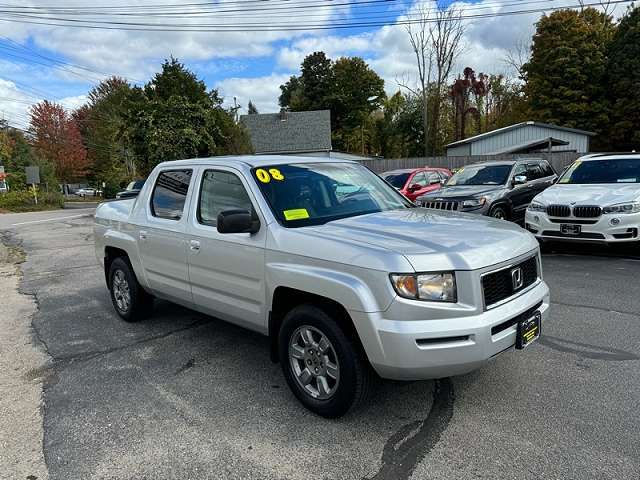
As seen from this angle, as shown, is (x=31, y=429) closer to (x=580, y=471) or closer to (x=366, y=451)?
(x=366, y=451)

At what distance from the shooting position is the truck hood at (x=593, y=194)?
7734 millimetres

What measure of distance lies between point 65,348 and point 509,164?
999 cm

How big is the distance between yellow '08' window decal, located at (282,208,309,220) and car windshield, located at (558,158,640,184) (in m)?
7.33

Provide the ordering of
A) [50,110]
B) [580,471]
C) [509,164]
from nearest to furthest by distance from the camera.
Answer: [580,471] < [509,164] < [50,110]

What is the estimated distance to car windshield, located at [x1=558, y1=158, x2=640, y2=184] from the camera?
8.60m

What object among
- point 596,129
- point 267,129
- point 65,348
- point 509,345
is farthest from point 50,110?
point 509,345

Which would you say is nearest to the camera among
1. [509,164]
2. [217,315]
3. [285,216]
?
[285,216]

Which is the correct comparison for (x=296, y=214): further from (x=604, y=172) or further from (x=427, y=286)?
(x=604, y=172)

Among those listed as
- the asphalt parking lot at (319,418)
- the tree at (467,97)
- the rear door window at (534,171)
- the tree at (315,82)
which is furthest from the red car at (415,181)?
the tree at (315,82)

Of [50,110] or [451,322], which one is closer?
A: [451,322]

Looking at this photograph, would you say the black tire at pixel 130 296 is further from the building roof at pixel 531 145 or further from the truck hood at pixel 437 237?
the building roof at pixel 531 145

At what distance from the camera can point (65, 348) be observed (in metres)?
4.98

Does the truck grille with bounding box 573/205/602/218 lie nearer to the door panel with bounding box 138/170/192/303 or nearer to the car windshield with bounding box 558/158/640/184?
the car windshield with bounding box 558/158/640/184

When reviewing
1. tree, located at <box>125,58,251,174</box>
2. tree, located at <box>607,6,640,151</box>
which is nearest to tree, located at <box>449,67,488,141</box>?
tree, located at <box>607,6,640,151</box>
